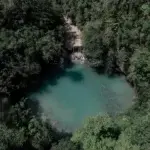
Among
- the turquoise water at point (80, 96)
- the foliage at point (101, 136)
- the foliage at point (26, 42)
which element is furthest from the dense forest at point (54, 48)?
the foliage at point (101, 136)

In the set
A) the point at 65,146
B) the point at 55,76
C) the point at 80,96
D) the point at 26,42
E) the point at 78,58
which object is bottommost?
the point at 80,96

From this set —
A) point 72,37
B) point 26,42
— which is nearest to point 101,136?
point 26,42

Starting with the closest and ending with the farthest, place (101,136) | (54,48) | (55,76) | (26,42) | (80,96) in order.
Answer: (101,136) → (26,42) → (54,48) → (80,96) → (55,76)

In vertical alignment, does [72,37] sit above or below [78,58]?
above

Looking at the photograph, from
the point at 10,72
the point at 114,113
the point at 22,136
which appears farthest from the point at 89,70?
the point at 22,136

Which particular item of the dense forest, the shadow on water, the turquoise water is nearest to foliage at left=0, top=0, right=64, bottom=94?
the dense forest

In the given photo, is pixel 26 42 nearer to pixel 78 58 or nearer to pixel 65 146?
pixel 78 58

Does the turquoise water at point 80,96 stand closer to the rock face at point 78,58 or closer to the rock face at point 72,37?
the rock face at point 78,58

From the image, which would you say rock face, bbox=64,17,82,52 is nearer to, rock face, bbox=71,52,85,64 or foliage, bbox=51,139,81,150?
rock face, bbox=71,52,85,64
